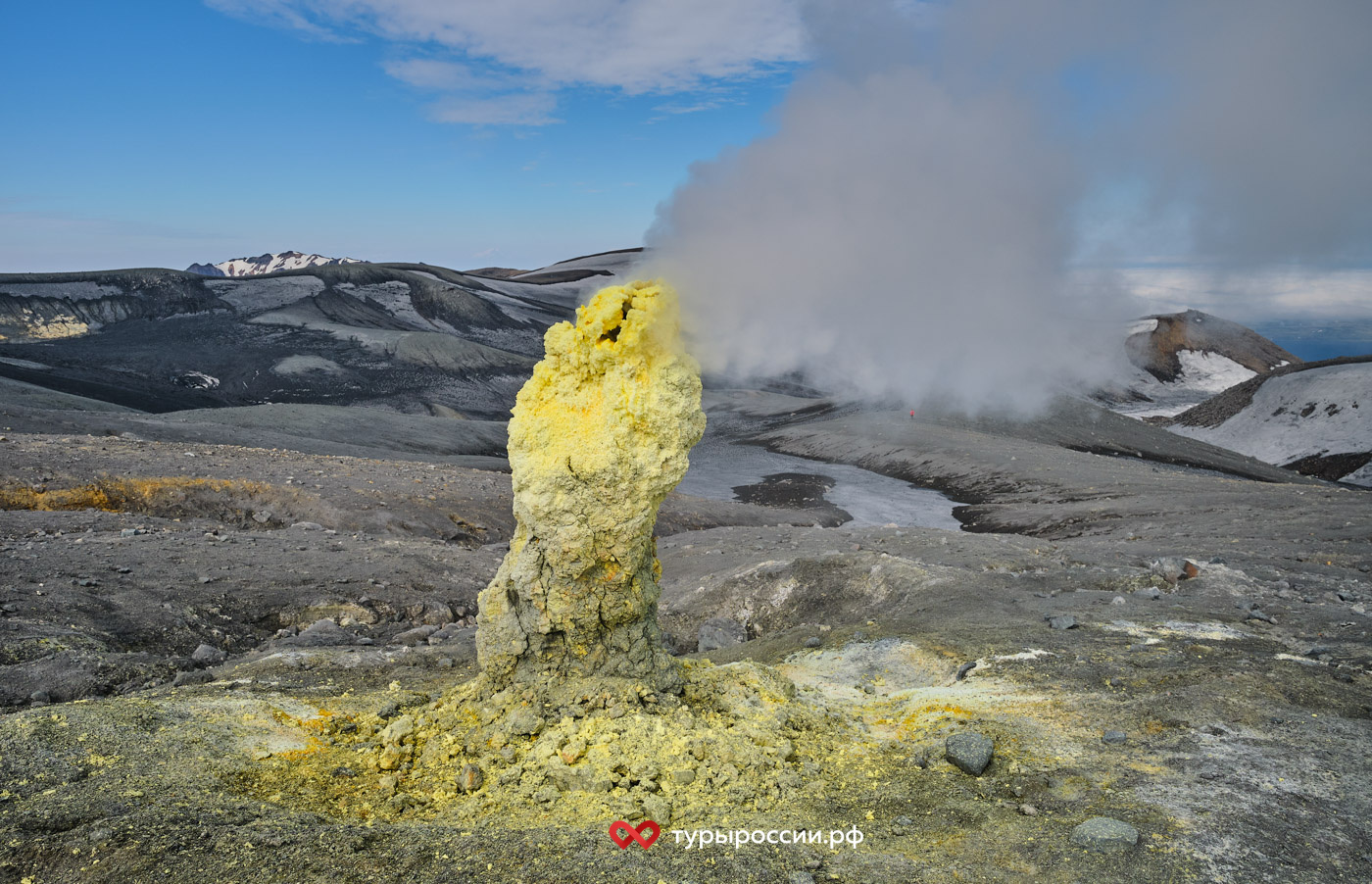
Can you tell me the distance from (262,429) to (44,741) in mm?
28892

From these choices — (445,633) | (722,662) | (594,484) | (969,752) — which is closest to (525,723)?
(594,484)

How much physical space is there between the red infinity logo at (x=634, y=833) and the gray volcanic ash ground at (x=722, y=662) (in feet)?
0.34

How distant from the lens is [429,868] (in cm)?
420

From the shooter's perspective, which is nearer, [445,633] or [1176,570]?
[445,633]

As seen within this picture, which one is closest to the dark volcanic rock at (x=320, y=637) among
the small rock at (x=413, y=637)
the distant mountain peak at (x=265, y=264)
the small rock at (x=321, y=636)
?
the small rock at (x=321, y=636)

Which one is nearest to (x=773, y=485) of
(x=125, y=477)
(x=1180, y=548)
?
(x=1180, y=548)

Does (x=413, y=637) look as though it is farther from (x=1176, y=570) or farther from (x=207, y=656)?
(x=1176, y=570)

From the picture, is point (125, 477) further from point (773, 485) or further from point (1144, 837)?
point (773, 485)

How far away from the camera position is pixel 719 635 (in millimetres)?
11320

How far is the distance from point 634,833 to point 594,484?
2.52 meters

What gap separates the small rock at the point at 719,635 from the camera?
36.4 ft

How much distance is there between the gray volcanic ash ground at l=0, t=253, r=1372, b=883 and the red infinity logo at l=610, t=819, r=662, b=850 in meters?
0.10

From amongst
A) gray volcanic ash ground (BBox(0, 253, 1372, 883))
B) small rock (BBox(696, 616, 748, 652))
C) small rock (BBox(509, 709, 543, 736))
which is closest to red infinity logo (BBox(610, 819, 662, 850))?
gray volcanic ash ground (BBox(0, 253, 1372, 883))

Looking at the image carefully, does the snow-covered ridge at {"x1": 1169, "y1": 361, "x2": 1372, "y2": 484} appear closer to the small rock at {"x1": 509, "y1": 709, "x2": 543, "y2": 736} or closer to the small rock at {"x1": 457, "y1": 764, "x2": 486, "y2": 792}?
the small rock at {"x1": 509, "y1": 709, "x2": 543, "y2": 736}
